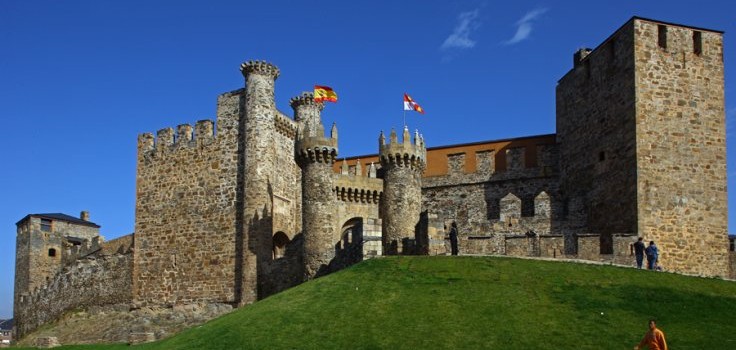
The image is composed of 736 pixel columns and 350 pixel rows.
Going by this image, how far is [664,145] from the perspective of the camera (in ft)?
128

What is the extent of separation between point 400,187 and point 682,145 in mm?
12028

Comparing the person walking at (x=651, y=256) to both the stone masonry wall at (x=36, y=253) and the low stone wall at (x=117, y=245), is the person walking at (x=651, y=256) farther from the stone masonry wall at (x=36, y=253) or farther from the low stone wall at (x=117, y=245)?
the stone masonry wall at (x=36, y=253)

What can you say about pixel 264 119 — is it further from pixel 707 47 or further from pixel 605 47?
pixel 707 47

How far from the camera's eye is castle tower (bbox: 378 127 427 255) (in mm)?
39062

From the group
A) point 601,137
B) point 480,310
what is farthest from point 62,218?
point 480,310

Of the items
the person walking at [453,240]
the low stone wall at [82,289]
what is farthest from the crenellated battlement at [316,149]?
the low stone wall at [82,289]

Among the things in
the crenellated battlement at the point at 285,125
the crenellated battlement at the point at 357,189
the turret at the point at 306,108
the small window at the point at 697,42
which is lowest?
the crenellated battlement at the point at 357,189

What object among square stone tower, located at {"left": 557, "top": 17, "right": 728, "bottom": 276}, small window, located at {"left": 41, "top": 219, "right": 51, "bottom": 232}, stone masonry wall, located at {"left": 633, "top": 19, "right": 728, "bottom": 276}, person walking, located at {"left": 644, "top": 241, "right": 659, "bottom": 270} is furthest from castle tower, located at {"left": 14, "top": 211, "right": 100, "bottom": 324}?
person walking, located at {"left": 644, "top": 241, "right": 659, "bottom": 270}

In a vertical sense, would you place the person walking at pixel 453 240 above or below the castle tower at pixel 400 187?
below

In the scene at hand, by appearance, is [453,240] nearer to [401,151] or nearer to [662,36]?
[401,151]

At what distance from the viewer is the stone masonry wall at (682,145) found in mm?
38312

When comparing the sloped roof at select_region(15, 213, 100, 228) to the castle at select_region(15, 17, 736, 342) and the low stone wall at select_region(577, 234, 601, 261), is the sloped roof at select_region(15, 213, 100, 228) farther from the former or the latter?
the low stone wall at select_region(577, 234, 601, 261)

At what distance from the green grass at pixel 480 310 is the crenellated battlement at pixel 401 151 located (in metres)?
8.71

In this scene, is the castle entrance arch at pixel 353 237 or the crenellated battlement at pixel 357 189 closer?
the castle entrance arch at pixel 353 237
